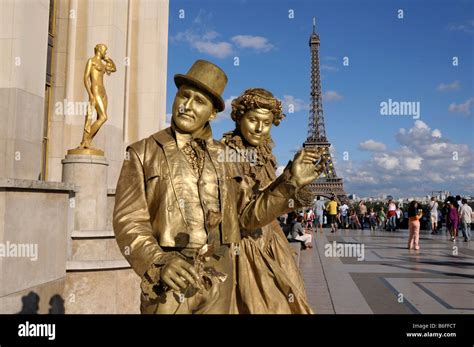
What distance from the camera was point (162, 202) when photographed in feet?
7.45

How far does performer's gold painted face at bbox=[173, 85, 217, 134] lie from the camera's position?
92.5 inches

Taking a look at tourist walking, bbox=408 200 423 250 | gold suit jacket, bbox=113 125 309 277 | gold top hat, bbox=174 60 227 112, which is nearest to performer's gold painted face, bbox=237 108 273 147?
gold suit jacket, bbox=113 125 309 277

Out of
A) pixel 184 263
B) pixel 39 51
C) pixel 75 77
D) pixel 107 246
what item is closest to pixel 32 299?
pixel 107 246

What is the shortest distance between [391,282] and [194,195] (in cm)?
734

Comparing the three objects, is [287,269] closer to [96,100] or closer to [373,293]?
[373,293]

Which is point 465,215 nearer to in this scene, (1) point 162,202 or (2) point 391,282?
(2) point 391,282

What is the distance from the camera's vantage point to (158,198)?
90.1 inches

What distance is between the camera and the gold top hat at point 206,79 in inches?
90.8

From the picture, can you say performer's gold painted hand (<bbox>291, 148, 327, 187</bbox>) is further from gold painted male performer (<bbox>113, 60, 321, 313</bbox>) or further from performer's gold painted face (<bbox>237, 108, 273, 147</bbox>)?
performer's gold painted face (<bbox>237, 108, 273, 147</bbox>)

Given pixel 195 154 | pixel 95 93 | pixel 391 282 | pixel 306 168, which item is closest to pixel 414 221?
pixel 391 282

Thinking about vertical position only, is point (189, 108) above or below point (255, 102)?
below

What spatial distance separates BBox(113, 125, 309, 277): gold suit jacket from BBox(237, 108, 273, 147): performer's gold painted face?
910 mm

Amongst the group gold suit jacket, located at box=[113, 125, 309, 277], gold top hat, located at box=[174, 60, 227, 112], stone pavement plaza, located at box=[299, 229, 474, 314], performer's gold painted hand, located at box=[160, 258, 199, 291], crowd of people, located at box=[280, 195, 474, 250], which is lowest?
stone pavement plaza, located at box=[299, 229, 474, 314]
